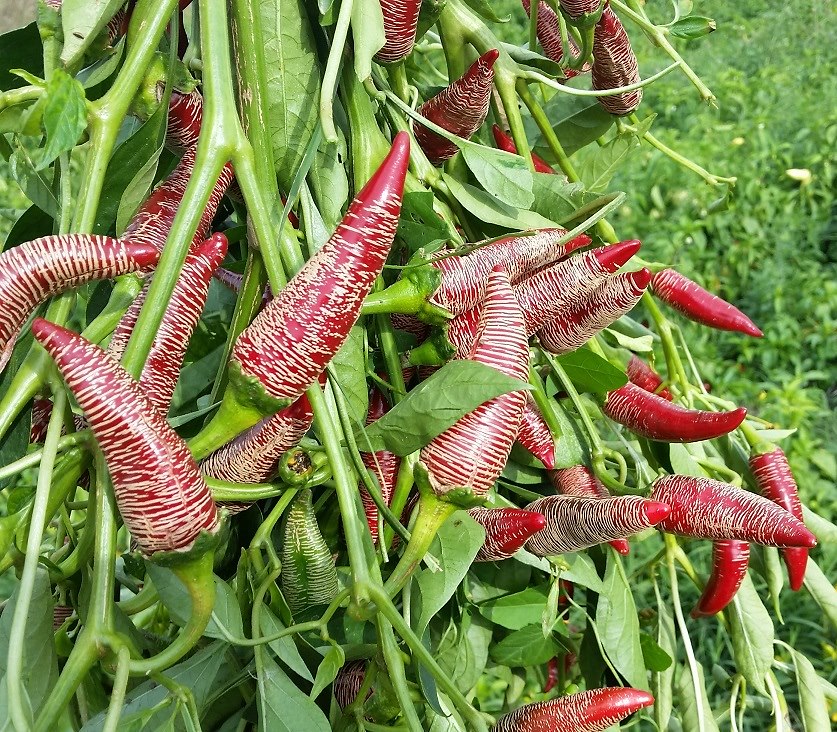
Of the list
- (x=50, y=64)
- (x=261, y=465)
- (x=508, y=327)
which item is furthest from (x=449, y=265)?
(x=50, y=64)

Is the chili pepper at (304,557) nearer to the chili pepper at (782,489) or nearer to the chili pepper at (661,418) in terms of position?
the chili pepper at (661,418)

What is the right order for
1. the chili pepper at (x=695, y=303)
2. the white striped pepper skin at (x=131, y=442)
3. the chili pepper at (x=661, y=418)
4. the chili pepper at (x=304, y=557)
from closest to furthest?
the white striped pepper skin at (x=131, y=442)
the chili pepper at (x=304, y=557)
the chili pepper at (x=661, y=418)
the chili pepper at (x=695, y=303)

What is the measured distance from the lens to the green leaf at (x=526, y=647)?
0.72 meters

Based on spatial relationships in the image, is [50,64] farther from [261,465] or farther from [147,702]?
[147,702]

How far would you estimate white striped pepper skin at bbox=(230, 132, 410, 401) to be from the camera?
432 mm

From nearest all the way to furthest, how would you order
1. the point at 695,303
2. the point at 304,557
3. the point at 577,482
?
1. the point at 304,557
2. the point at 577,482
3. the point at 695,303

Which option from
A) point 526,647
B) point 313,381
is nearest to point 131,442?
point 313,381

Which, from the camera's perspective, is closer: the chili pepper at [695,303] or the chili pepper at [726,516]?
the chili pepper at [726,516]

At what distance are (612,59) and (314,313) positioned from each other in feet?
1.38

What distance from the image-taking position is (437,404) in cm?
48

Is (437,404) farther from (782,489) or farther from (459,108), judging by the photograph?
(782,489)

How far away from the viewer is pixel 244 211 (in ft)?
2.01

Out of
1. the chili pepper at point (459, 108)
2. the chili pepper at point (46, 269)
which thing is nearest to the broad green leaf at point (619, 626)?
the chili pepper at point (459, 108)

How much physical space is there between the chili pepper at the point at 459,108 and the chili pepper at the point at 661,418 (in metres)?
0.25
